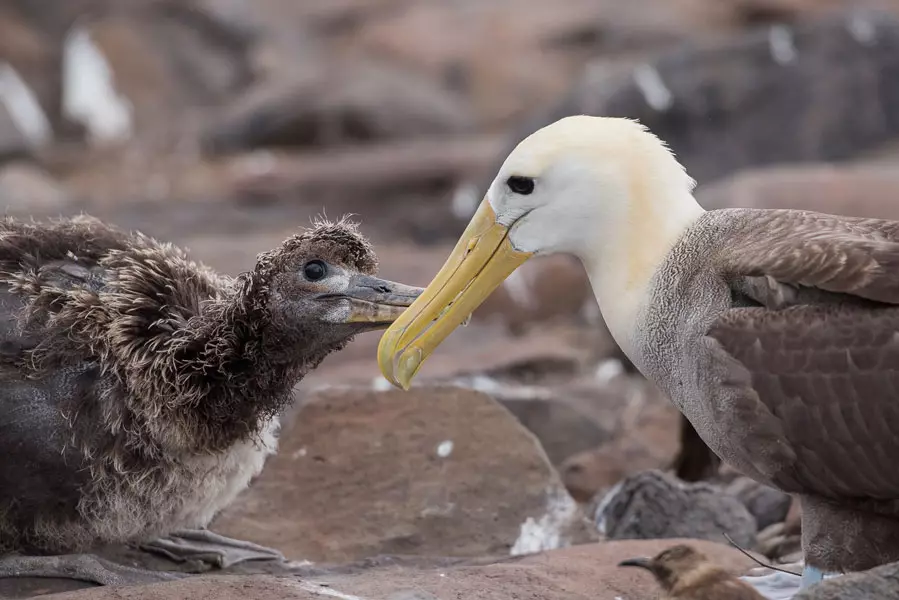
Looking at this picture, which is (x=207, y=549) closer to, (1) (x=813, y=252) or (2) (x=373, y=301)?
(2) (x=373, y=301)

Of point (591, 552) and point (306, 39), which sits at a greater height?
point (306, 39)

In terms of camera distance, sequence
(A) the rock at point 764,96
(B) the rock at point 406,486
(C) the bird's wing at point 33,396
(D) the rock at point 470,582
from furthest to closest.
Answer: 1. (A) the rock at point 764,96
2. (B) the rock at point 406,486
3. (C) the bird's wing at point 33,396
4. (D) the rock at point 470,582

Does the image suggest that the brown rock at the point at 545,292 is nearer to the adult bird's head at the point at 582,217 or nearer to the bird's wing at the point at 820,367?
the adult bird's head at the point at 582,217

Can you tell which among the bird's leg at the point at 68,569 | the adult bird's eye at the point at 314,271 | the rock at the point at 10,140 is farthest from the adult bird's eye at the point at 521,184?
the rock at the point at 10,140

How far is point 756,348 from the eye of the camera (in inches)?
201

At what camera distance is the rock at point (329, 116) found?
72.1ft

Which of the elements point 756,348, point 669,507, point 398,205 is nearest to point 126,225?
point 398,205

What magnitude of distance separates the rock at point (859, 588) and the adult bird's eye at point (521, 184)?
1.98 meters

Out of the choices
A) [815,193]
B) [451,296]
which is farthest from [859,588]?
[815,193]

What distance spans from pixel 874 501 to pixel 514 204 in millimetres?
1839

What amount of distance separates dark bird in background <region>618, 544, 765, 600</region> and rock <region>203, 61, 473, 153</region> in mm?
16924

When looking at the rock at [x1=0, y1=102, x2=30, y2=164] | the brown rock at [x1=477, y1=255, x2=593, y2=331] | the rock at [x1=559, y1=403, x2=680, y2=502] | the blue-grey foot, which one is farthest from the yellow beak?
the rock at [x1=0, y1=102, x2=30, y2=164]

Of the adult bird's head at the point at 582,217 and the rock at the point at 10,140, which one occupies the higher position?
the rock at the point at 10,140

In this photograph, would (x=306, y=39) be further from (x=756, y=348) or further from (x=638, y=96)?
(x=756, y=348)
